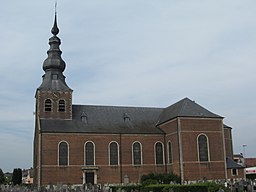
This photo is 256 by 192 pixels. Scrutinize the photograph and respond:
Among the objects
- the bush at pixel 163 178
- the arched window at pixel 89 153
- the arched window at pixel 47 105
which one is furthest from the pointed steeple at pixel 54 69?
the bush at pixel 163 178

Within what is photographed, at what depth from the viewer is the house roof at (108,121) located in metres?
35.2

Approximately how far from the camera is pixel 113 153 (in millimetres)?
35719

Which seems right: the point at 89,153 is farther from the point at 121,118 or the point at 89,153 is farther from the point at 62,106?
the point at 121,118

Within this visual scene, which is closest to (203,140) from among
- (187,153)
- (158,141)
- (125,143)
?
(187,153)

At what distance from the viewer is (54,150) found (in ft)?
111

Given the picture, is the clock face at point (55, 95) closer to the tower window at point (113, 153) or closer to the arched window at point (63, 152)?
the arched window at point (63, 152)

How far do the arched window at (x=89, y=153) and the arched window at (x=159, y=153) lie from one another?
657 cm

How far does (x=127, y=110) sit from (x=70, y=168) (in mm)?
9606

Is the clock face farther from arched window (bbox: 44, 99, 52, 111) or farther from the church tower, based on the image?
arched window (bbox: 44, 99, 52, 111)

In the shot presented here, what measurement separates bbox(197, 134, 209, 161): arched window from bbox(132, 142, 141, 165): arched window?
19.3ft

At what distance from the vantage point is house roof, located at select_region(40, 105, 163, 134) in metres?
35.2

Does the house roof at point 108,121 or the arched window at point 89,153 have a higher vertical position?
the house roof at point 108,121

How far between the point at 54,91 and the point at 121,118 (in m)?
7.48

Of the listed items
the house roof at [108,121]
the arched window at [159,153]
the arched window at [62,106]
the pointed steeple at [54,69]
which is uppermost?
the pointed steeple at [54,69]
